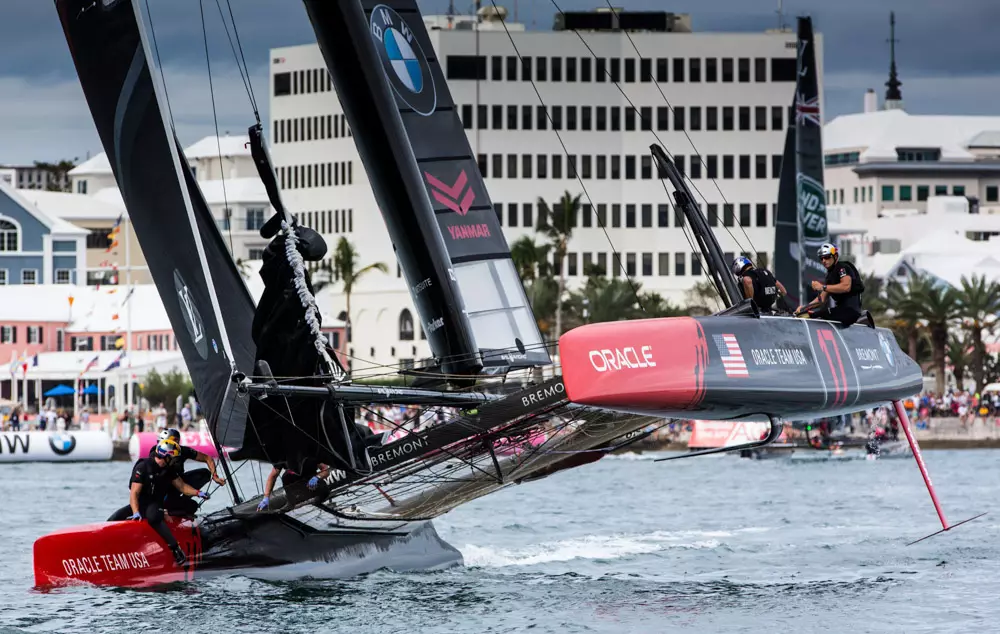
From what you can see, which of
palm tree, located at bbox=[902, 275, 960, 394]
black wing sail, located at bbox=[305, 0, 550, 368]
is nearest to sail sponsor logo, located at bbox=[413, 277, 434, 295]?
black wing sail, located at bbox=[305, 0, 550, 368]

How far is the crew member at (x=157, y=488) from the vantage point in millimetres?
15445

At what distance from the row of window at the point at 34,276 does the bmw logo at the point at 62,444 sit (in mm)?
36891

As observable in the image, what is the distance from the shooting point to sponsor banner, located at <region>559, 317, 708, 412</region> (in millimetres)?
12773

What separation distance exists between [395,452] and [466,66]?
65891 millimetres

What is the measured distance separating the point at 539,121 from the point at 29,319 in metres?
26.3

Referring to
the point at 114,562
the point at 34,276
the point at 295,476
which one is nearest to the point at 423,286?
the point at 295,476

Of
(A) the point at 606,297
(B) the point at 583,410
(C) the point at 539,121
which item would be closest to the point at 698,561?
(B) the point at 583,410

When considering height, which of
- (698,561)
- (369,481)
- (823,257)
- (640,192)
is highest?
(640,192)

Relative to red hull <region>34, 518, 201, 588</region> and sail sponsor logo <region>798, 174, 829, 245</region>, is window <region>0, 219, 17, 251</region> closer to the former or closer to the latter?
sail sponsor logo <region>798, 174, 829, 245</region>

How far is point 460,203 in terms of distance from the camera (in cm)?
1769

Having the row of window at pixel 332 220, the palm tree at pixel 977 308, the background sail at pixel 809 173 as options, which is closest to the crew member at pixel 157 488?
the background sail at pixel 809 173

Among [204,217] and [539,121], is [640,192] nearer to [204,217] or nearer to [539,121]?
[539,121]

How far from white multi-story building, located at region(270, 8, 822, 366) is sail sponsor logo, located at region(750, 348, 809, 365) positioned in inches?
2552

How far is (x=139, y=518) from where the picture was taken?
51.4ft
